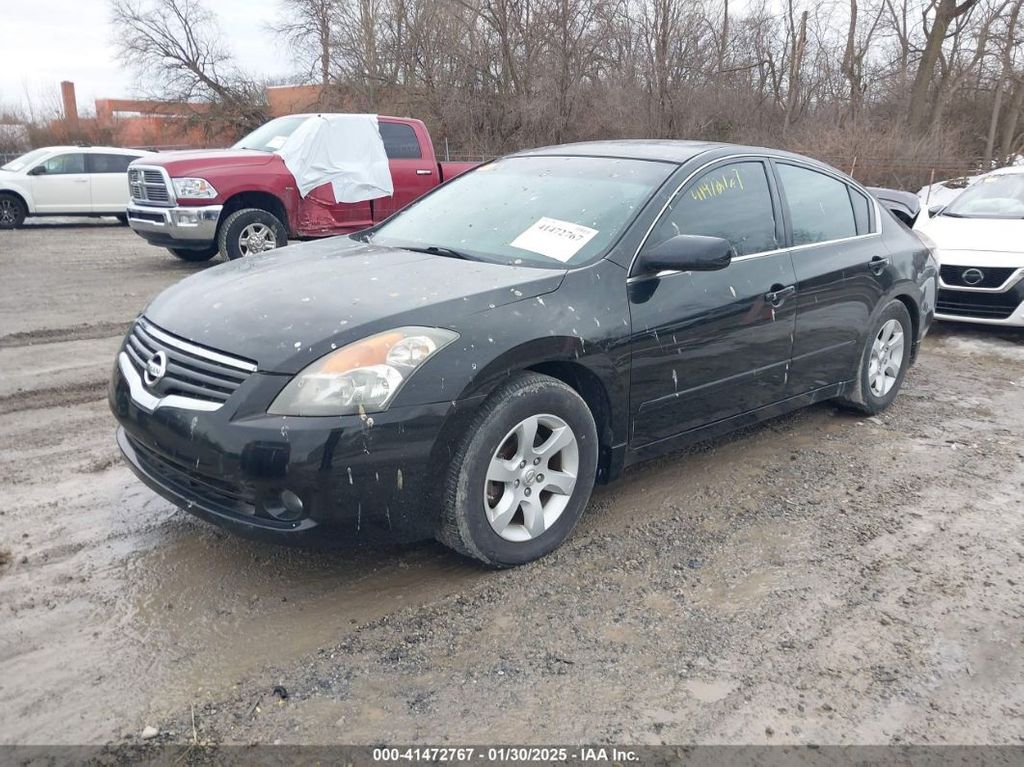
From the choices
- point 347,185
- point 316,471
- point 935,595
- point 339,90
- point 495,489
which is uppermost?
point 339,90

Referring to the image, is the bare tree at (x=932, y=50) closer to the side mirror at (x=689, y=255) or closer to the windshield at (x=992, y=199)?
the windshield at (x=992, y=199)

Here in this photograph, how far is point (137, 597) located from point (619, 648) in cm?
177

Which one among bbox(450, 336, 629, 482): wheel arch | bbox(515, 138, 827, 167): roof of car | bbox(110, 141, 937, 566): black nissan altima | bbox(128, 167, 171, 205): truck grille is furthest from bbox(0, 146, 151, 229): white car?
bbox(450, 336, 629, 482): wheel arch

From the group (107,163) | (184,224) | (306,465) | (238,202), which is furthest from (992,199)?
(107,163)

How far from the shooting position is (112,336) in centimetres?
671

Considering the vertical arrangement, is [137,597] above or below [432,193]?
below

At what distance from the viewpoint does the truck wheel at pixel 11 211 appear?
51.6 feet

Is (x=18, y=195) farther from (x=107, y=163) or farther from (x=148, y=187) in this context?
(x=148, y=187)

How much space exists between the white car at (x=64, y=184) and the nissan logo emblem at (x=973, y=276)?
1461 cm

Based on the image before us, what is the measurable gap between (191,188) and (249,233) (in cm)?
81

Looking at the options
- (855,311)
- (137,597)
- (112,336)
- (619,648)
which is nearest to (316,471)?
(137,597)

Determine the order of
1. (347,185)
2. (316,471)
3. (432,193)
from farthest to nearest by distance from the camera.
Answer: (347,185) < (432,193) < (316,471)

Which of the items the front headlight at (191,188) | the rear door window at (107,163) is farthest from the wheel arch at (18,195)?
the front headlight at (191,188)

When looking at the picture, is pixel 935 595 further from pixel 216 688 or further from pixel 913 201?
pixel 913 201
